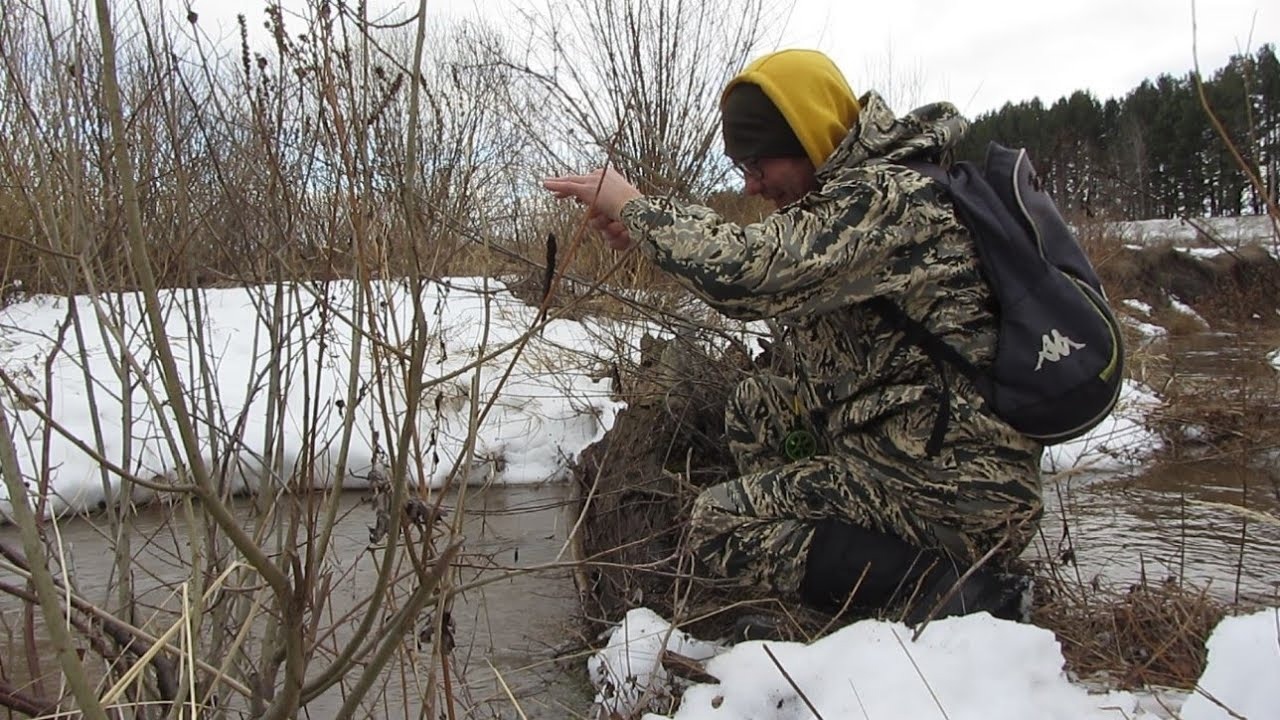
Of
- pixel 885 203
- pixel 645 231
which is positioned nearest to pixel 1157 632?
pixel 885 203

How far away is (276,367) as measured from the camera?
173 cm

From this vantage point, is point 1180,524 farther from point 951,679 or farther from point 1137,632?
point 951,679

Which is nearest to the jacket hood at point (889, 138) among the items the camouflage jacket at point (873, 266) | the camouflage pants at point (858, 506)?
the camouflage jacket at point (873, 266)

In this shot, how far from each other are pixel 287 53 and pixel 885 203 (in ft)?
3.75

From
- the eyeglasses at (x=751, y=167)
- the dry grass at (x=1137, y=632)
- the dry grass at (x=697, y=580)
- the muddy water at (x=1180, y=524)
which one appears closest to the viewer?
the dry grass at (x=1137, y=632)

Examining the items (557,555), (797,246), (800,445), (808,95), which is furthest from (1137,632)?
(808,95)

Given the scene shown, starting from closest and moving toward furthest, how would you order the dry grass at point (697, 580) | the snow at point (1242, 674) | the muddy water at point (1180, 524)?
the snow at point (1242, 674)
the dry grass at point (697, 580)
the muddy water at point (1180, 524)

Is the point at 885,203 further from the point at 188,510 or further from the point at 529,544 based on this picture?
the point at 529,544

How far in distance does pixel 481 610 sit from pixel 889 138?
186 centimetres

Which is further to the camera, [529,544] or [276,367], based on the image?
[529,544]

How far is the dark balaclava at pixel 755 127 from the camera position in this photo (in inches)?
81.2

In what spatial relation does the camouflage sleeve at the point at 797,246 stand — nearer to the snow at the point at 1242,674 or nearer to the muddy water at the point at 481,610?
the muddy water at the point at 481,610

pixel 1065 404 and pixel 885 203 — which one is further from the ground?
pixel 885 203

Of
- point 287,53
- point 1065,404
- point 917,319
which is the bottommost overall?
point 1065,404
